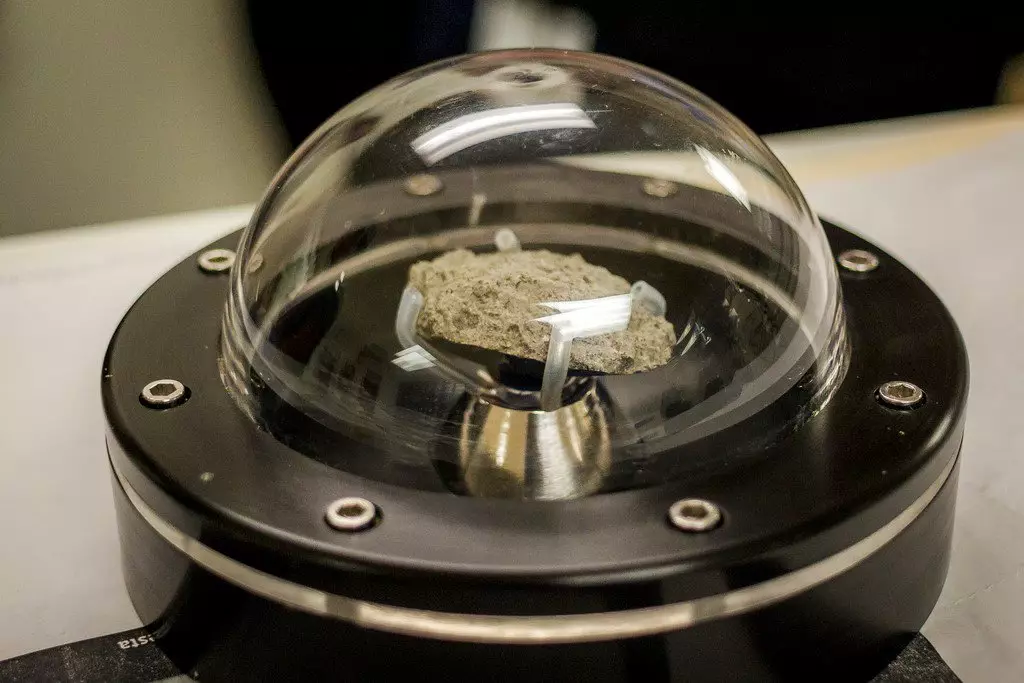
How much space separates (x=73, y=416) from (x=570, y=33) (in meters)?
0.72

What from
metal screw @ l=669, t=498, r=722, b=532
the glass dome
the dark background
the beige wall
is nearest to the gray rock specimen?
the glass dome

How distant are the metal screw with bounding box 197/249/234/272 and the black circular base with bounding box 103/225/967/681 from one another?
14 cm

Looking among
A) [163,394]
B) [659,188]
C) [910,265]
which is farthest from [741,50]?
[163,394]

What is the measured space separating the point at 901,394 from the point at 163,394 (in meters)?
0.31

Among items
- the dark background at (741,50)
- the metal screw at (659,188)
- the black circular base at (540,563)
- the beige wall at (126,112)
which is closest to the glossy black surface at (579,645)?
the black circular base at (540,563)

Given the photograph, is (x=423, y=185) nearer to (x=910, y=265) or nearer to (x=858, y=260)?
(x=858, y=260)

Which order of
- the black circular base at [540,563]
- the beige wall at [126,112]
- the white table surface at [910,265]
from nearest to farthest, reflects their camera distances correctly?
the black circular base at [540,563]
the white table surface at [910,265]
the beige wall at [126,112]

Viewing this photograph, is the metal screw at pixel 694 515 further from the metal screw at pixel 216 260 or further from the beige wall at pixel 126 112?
the beige wall at pixel 126 112

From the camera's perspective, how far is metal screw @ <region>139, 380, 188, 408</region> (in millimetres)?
496

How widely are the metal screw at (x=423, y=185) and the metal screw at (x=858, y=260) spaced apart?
213mm

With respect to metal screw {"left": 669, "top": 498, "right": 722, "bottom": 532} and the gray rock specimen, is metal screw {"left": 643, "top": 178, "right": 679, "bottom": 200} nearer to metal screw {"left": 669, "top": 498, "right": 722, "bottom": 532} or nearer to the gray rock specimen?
the gray rock specimen

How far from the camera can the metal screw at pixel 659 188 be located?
65 cm

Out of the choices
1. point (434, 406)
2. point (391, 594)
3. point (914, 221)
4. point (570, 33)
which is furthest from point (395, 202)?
point (570, 33)

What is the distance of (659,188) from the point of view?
0.66 metres
